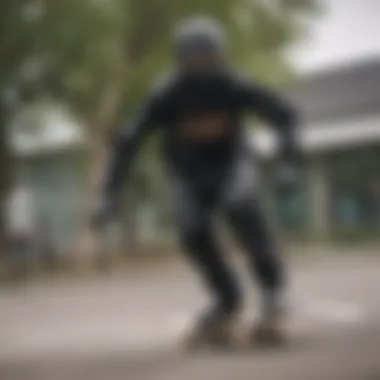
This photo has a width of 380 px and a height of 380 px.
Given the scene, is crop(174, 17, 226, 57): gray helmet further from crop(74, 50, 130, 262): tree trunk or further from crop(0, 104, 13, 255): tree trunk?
crop(0, 104, 13, 255): tree trunk

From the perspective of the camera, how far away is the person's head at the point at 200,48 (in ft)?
2.13

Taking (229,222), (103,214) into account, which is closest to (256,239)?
(229,222)

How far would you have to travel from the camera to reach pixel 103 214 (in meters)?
0.67

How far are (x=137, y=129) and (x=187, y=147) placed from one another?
47 millimetres

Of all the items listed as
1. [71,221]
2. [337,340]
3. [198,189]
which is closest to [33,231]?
[71,221]

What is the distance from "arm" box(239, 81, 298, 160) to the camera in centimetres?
65

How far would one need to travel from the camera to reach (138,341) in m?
0.68

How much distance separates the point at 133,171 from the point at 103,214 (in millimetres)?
46

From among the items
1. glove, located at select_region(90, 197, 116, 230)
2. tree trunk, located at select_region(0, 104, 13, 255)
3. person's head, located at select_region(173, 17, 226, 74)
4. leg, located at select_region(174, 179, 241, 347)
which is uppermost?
person's head, located at select_region(173, 17, 226, 74)

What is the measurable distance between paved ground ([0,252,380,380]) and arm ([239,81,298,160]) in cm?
10

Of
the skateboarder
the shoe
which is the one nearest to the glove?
the skateboarder

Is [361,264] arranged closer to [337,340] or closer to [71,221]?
[337,340]

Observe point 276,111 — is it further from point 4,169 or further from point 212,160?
point 4,169

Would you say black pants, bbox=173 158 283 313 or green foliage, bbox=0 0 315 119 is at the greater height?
green foliage, bbox=0 0 315 119
